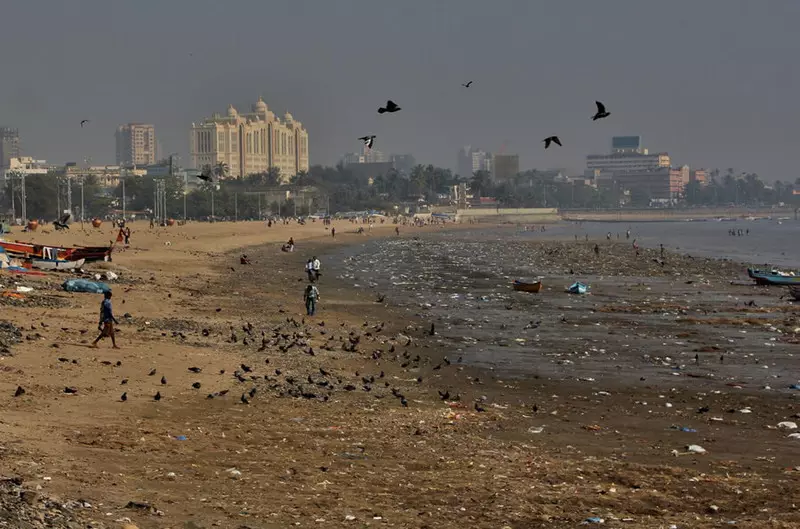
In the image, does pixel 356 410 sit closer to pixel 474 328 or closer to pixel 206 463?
pixel 206 463

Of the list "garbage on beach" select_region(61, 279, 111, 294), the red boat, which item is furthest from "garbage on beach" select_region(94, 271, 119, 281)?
"garbage on beach" select_region(61, 279, 111, 294)

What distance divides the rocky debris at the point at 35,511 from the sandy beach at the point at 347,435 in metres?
0.03

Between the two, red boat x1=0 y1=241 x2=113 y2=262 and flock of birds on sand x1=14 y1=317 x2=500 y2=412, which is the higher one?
red boat x1=0 y1=241 x2=113 y2=262

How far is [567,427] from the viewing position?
16.1 meters

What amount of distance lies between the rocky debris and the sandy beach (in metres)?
0.03

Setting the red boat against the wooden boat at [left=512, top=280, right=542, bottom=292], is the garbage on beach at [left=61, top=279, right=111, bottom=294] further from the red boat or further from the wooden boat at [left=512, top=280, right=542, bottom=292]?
the wooden boat at [left=512, top=280, right=542, bottom=292]

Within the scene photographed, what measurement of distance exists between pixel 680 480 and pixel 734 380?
8.83 meters

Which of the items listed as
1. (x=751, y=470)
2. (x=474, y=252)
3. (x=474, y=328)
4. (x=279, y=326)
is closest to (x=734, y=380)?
(x=751, y=470)

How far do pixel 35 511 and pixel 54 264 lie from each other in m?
29.5

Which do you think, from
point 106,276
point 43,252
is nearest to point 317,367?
point 106,276

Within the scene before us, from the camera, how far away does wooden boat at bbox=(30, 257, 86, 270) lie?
37.1 m

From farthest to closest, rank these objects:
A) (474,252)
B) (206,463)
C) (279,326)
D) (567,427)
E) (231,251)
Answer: (474,252) < (231,251) < (279,326) < (567,427) < (206,463)

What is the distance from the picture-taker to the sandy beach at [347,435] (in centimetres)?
1112

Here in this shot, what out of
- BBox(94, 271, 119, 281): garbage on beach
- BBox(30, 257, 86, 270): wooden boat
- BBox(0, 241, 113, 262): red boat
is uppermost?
BBox(0, 241, 113, 262): red boat
